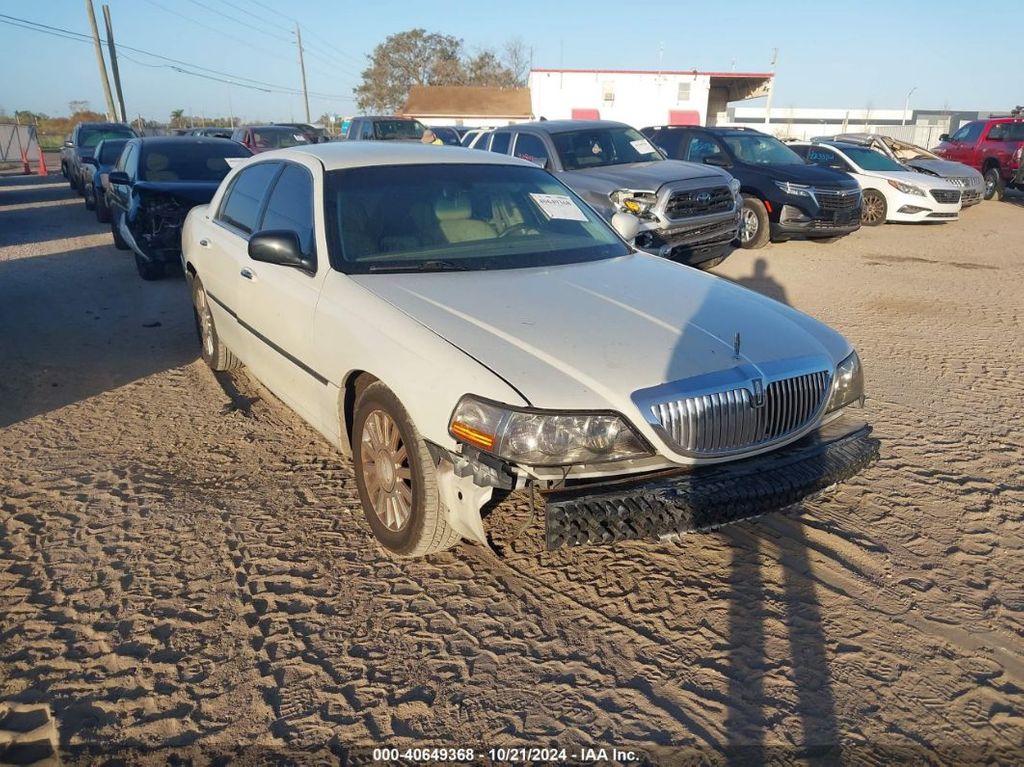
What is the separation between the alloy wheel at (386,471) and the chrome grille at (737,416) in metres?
1.06

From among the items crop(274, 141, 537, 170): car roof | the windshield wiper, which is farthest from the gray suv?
the windshield wiper

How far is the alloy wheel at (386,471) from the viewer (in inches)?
123

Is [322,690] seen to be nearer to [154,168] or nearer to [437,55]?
[154,168]

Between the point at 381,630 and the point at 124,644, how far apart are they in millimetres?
911

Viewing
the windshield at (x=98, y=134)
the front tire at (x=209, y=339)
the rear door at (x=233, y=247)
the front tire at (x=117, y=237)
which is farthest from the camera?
the windshield at (x=98, y=134)

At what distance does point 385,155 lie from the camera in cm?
430

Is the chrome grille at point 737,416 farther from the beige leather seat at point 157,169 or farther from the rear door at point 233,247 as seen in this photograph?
the beige leather seat at point 157,169

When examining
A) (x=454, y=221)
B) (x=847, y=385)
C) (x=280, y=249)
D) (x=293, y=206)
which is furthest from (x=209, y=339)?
(x=847, y=385)

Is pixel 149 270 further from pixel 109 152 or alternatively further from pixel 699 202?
pixel 109 152

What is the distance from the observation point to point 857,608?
2.95m

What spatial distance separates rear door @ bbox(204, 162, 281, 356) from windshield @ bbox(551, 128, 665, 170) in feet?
18.0

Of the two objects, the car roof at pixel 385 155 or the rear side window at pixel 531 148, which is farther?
the rear side window at pixel 531 148

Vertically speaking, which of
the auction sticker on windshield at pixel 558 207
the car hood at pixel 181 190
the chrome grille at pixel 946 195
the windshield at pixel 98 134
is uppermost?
the windshield at pixel 98 134

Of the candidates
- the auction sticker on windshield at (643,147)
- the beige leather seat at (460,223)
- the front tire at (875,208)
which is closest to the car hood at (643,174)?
the auction sticker on windshield at (643,147)
